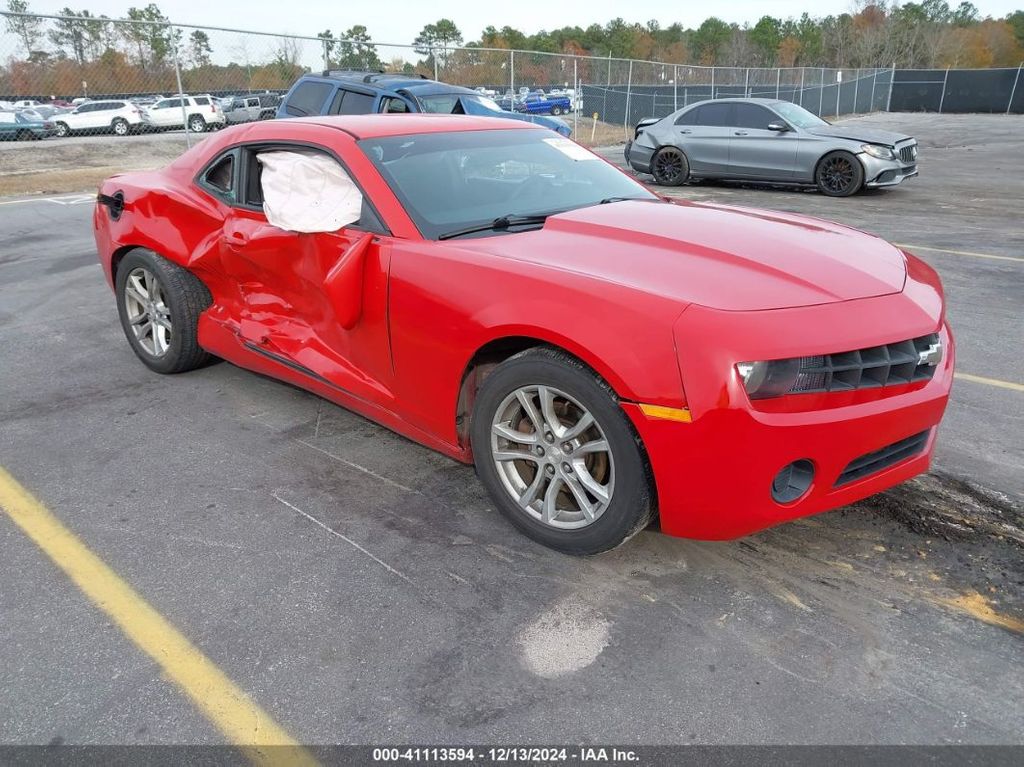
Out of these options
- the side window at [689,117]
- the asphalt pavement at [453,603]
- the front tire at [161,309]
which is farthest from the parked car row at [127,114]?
the asphalt pavement at [453,603]

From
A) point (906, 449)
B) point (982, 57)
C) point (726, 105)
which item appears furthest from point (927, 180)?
point (982, 57)

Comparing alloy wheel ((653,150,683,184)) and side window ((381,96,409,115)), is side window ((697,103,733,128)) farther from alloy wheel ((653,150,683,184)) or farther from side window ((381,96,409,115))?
side window ((381,96,409,115))

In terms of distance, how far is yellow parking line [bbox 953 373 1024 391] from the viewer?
4.45m

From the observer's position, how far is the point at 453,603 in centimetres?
271

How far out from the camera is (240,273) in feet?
13.5

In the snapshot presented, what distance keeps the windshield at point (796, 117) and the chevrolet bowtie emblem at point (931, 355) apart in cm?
1069

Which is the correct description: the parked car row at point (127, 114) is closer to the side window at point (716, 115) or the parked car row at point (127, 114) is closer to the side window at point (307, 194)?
the side window at point (716, 115)

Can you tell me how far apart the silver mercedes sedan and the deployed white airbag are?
1024cm

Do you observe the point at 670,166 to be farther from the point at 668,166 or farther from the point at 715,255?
Answer: the point at 715,255

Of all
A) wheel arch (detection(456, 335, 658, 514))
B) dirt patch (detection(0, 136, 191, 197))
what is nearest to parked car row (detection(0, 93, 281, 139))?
dirt patch (detection(0, 136, 191, 197))

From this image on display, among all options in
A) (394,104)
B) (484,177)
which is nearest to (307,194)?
(484,177)

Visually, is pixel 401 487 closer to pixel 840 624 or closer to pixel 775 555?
pixel 775 555

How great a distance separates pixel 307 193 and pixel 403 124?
633mm

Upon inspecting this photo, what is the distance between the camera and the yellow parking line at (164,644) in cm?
216
